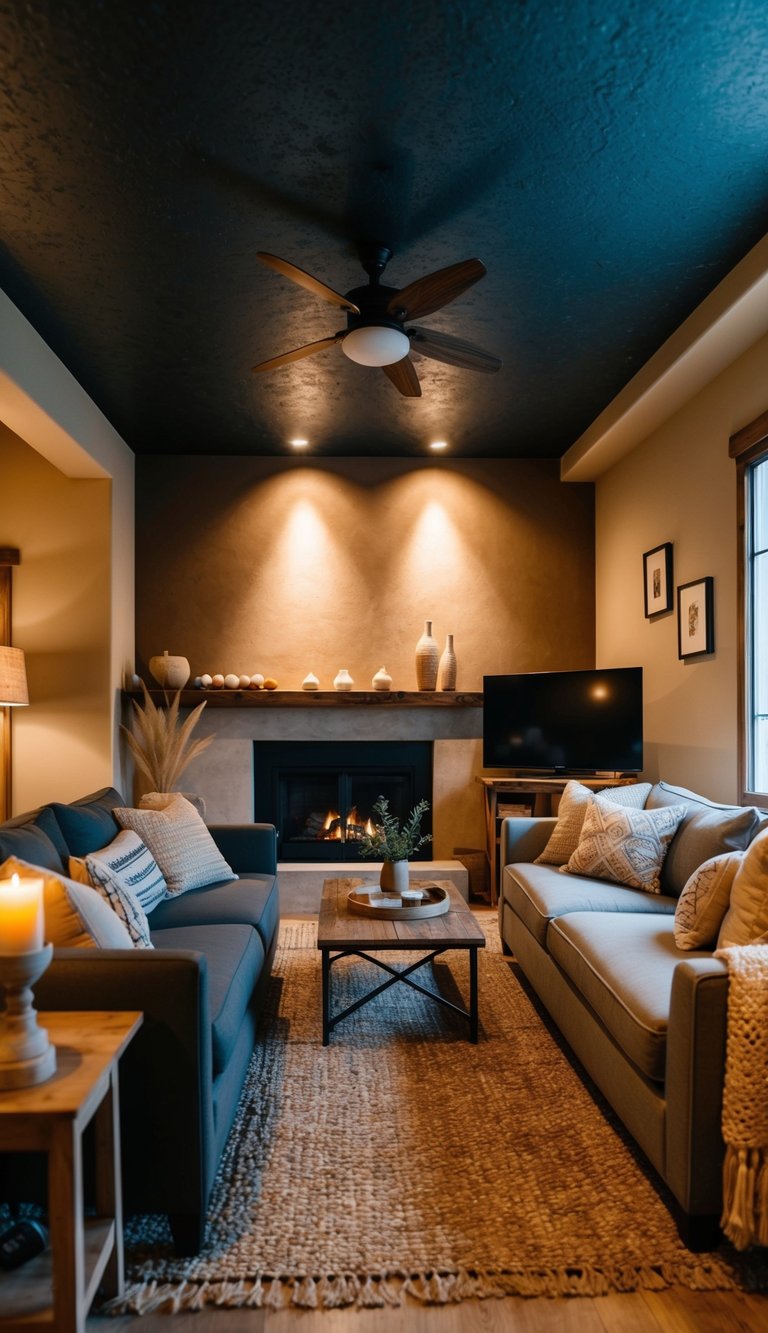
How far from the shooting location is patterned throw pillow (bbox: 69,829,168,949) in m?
2.42

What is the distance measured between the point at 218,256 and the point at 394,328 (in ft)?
2.43

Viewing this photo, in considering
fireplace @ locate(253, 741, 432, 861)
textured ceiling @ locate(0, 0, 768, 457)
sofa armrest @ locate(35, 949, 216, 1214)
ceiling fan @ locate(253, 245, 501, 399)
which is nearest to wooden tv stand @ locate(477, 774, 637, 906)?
fireplace @ locate(253, 741, 432, 861)

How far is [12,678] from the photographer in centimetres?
455

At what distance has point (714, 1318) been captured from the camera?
5.61ft

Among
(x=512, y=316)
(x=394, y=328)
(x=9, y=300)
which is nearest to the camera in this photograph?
(x=394, y=328)

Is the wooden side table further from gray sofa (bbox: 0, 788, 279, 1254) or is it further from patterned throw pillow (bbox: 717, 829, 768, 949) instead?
patterned throw pillow (bbox: 717, 829, 768, 949)

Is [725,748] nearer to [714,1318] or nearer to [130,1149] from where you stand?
[714,1318]

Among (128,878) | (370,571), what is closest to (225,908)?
(128,878)

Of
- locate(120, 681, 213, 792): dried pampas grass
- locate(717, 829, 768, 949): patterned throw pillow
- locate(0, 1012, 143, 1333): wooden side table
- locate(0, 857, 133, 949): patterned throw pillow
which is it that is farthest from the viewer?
locate(120, 681, 213, 792): dried pampas grass

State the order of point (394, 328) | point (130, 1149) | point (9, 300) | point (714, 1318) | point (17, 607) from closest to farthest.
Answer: point (714, 1318) < point (130, 1149) < point (394, 328) < point (9, 300) < point (17, 607)

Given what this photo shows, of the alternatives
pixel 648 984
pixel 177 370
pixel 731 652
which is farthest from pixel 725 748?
pixel 177 370

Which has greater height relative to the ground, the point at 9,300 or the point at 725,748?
the point at 9,300

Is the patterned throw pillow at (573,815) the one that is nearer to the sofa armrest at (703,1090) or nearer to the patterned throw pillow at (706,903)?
the patterned throw pillow at (706,903)

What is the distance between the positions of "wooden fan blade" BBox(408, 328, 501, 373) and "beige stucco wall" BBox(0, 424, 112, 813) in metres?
2.48
